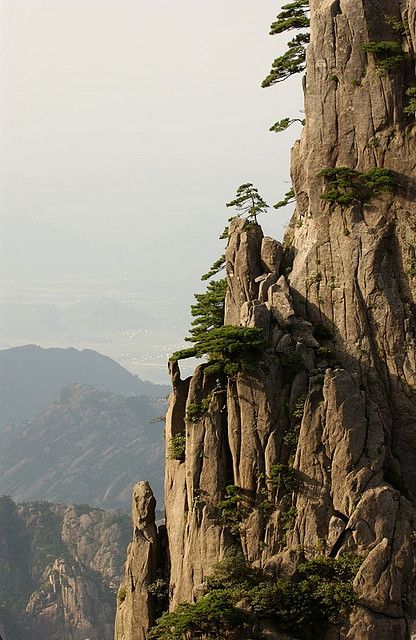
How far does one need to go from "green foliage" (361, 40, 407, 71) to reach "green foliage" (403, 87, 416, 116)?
5.11 ft

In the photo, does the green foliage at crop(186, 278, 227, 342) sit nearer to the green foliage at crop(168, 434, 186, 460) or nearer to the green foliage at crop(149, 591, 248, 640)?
the green foliage at crop(168, 434, 186, 460)

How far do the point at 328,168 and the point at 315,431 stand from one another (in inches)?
580

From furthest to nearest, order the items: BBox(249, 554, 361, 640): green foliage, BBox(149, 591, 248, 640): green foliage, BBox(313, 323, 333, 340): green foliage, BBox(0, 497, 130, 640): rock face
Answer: BBox(0, 497, 130, 640): rock face, BBox(313, 323, 333, 340): green foliage, BBox(249, 554, 361, 640): green foliage, BBox(149, 591, 248, 640): green foliage

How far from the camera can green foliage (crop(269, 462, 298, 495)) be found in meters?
46.7

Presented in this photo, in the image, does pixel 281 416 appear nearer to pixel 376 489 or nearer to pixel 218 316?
pixel 376 489

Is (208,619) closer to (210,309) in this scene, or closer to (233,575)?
(233,575)

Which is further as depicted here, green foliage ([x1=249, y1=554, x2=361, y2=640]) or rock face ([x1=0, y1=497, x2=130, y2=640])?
rock face ([x1=0, y1=497, x2=130, y2=640])

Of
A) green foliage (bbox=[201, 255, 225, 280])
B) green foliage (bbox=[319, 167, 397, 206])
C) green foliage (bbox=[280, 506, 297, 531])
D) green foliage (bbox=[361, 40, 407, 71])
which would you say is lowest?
green foliage (bbox=[280, 506, 297, 531])

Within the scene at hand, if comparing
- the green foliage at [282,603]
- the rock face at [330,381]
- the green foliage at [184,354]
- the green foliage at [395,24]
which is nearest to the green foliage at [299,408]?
the rock face at [330,381]

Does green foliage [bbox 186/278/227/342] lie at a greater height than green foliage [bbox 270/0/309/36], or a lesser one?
lesser

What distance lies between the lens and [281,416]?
47.7 m

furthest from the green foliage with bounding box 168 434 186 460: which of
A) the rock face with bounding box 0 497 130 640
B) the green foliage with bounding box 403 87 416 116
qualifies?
the rock face with bounding box 0 497 130 640

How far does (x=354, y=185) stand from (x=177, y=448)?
1714 centimetres

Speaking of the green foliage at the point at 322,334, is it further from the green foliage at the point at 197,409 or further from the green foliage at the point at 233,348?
the green foliage at the point at 197,409
